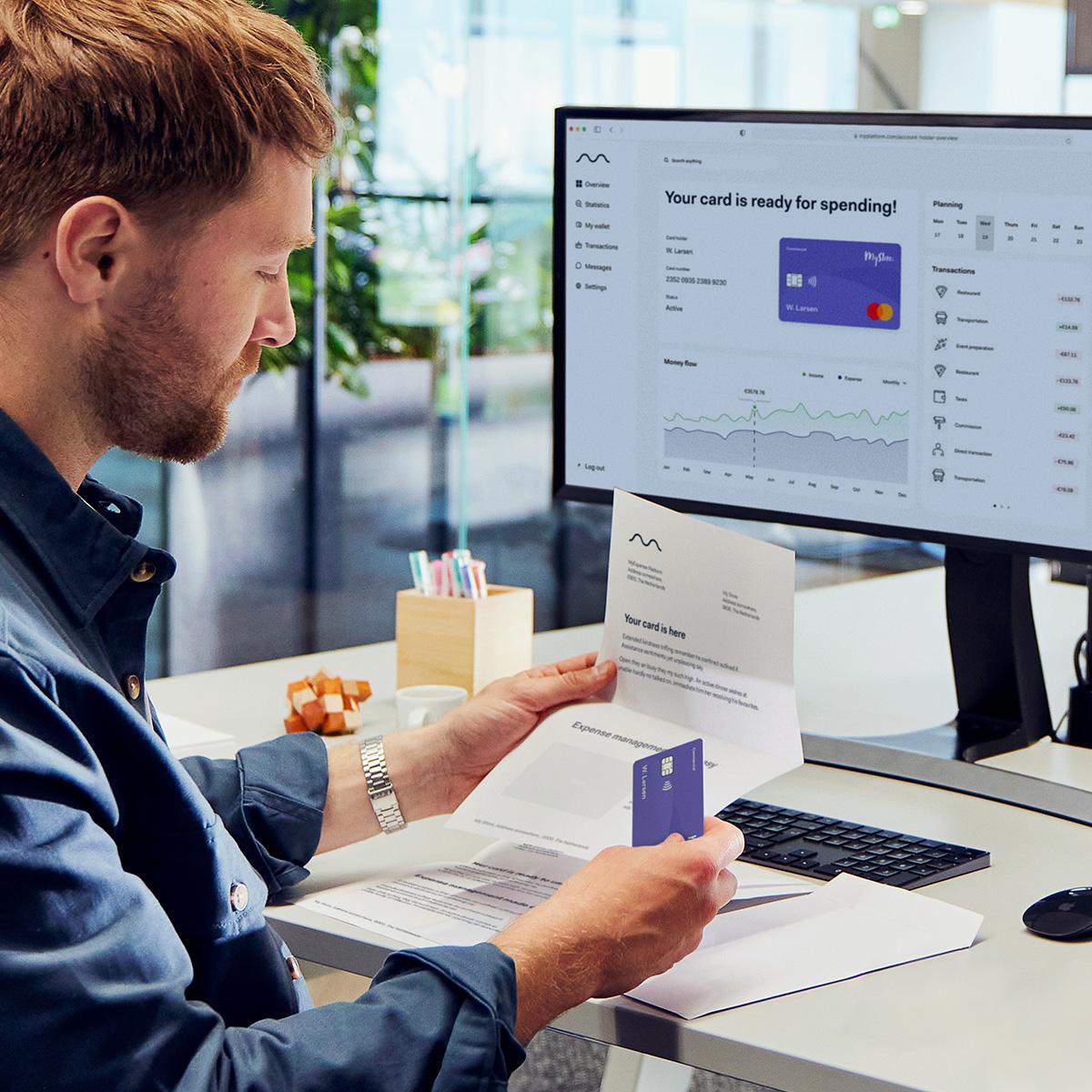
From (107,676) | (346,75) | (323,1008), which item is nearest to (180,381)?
(107,676)

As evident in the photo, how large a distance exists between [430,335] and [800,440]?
2.73 m

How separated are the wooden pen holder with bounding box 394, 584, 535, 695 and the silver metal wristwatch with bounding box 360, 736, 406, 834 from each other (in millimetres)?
322

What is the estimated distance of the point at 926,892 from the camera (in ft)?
3.66

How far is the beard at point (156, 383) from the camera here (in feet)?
3.02

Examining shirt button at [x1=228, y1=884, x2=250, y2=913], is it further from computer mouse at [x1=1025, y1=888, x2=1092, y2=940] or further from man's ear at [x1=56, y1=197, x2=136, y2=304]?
computer mouse at [x1=1025, y1=888, x2=1092, y2=940]

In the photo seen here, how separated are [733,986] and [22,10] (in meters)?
0.67

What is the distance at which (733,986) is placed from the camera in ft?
3.19

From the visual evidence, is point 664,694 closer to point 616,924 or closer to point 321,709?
point 616,924

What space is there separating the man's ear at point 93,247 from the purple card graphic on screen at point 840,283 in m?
0.69

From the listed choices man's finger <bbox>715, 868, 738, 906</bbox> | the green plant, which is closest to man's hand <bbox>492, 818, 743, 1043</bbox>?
man's finger <bbox>715, 868, 738, 906</bbox>

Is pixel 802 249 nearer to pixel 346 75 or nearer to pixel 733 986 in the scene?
pixel 733 986

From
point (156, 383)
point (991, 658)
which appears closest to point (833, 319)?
point (991, 658)

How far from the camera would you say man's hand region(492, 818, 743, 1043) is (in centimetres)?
91

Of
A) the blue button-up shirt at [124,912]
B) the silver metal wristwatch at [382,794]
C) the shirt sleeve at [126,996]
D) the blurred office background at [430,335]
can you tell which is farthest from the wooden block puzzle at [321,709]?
the blurred office background at [430,335]
